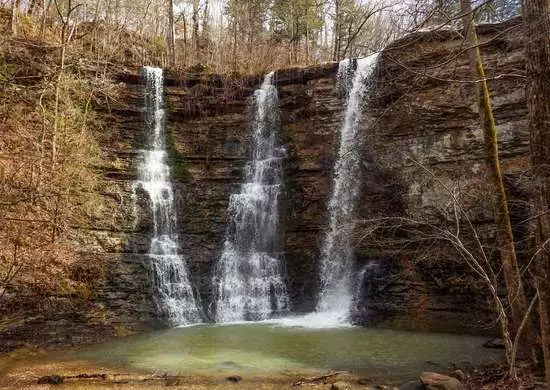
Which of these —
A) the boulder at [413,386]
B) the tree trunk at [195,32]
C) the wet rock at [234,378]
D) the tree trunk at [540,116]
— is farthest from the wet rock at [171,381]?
the tree trunk at [195,32]

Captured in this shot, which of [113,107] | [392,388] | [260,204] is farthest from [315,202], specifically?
[392,388]

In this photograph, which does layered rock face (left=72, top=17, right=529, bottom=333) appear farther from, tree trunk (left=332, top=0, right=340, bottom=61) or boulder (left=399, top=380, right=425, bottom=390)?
tree trunk (left=332, top=0, right=340, bottom=61)

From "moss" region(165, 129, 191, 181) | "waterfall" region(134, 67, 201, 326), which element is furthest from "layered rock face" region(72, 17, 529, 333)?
"waterfall" region(134, 67, 201, 326)

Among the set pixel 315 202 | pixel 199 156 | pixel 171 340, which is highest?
pixel 199 156

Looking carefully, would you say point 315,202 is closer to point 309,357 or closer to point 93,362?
point 309,357

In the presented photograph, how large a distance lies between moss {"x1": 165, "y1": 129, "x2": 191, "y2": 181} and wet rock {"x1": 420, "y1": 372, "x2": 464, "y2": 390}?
12.4 metres

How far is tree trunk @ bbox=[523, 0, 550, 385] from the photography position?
Result: 473 cm

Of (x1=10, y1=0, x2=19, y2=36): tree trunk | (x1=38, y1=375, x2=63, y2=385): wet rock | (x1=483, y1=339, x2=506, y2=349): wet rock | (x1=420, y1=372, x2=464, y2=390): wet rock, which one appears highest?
(x1=10, y1=0, x2=19, y2=36): tree trunk

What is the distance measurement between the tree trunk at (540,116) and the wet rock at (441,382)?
101 inches

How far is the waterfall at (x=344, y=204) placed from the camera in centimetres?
1548

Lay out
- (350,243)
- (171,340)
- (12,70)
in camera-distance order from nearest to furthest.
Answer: (171,340)
(350,243)
(12,70)

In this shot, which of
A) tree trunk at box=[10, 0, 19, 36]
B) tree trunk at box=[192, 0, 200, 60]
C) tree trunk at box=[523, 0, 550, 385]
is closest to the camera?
tree trunk at box=[523, 0, 550, 385]

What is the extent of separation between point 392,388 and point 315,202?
9.89 metres

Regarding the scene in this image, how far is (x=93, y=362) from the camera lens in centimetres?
968
